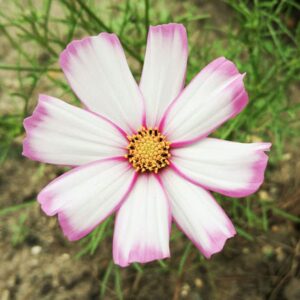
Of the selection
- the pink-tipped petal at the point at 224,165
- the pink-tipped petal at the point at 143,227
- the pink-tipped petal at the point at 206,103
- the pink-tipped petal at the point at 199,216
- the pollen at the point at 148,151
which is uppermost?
the pink-tipped petal at the point at 206,103

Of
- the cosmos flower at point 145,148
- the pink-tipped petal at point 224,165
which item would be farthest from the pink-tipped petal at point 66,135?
the pink-tipped petal at point 224,165

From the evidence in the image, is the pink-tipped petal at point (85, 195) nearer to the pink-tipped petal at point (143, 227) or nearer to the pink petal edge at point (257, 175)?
the pink-tipped petal at point (143, 227)

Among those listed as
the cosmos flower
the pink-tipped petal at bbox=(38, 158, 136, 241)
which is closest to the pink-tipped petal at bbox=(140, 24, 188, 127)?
the cosmos flower

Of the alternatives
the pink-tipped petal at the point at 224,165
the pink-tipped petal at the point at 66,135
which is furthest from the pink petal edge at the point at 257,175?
the pink-tipped petal at the point at 66,135

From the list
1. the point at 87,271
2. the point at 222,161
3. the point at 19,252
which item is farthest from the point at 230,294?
the point at 222,161

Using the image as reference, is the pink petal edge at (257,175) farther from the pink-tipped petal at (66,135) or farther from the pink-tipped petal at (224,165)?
the pink-tipped petal at (66,135)

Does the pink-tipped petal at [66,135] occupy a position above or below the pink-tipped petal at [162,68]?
below

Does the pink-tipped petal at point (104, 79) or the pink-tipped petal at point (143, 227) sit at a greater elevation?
the pink-tipped petal at point (104, 79)
